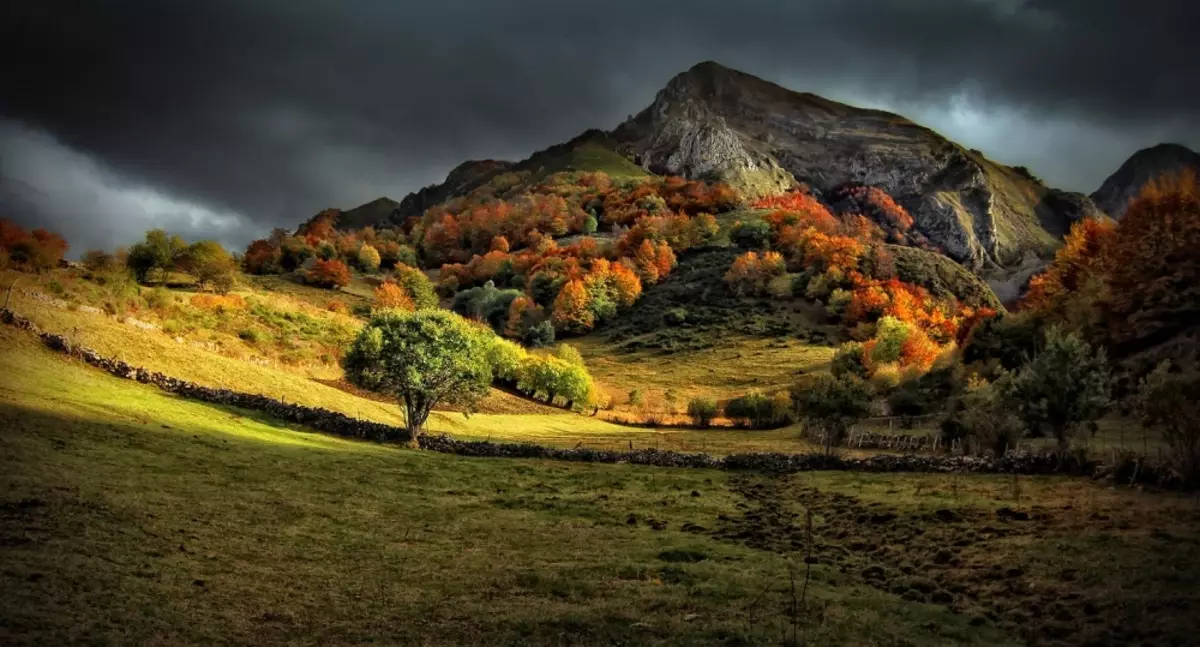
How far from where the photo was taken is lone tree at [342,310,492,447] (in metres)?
50.8

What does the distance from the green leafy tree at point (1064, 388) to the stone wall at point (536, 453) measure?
4.20 m

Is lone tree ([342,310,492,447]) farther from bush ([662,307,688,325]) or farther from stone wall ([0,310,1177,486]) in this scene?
bush ([662,307,688,325])

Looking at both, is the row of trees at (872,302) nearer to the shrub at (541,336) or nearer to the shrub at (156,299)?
the shrub at (541,336)

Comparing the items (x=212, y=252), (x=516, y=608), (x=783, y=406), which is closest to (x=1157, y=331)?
(x=783, y=406)

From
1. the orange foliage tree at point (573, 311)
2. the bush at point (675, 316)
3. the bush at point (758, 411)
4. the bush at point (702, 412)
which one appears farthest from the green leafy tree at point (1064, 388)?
the orange foliage tree at point (573, 311)

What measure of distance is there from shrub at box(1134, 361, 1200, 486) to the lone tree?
138 feet

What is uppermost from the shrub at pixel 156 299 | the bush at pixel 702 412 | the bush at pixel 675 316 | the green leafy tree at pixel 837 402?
the bush at pixel 675 316

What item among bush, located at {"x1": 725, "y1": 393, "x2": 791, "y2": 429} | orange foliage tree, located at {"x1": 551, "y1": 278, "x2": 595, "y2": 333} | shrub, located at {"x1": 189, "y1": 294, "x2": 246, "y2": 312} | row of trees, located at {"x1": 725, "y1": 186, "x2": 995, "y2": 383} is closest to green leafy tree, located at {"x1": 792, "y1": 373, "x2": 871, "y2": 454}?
bush, located at {"x1": 725, "y1": 393, "x2": 791, "y2": 429}


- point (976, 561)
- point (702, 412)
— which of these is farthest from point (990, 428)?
point (702, 412)

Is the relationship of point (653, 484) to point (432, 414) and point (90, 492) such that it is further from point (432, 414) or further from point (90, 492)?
point (432, 414)

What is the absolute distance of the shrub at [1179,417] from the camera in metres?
25.9

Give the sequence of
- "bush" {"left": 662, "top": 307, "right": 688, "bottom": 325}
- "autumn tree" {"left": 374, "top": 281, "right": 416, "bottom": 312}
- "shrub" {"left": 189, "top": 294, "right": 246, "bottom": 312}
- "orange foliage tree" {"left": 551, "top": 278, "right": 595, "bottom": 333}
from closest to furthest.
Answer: "shrub" {"left": 189, "top": 294, "right": 246, "bottom": 312} → "autumn tree" {"left": 374, "top": 281, "right": 416, "bottom": 312} → "bush" {"left": 662, "top": 307, "right": 688, "bottom": 325} → "orange foliage tree" {"left": 551, "top": 278, "right": 595, "bottom": 333}

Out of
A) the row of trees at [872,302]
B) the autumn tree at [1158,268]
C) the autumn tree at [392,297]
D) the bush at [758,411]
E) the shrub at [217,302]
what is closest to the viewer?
the autumn tree at [1158,268]

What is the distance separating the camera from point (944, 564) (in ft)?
70.3
